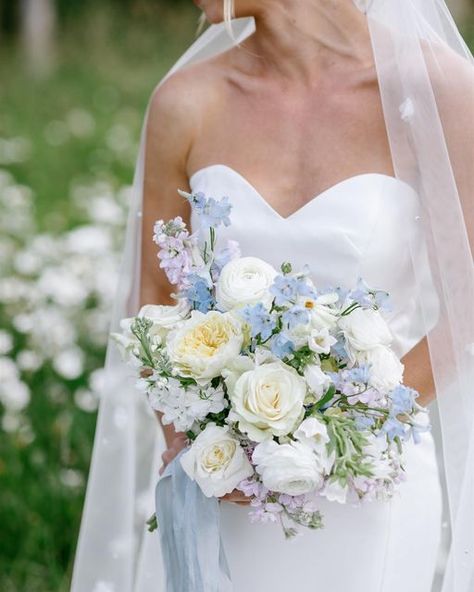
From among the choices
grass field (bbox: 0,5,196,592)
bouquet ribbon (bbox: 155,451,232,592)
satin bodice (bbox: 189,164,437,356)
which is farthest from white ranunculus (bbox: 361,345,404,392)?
grass field (bbox: 0,5,196,592)

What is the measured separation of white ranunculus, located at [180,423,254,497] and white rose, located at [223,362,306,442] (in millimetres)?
79

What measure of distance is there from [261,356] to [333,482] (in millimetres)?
280

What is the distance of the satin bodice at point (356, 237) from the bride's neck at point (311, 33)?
0.34 meters

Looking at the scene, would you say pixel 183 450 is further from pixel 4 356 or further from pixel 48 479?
pixel 4 356

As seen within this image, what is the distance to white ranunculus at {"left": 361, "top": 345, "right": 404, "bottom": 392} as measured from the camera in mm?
2225

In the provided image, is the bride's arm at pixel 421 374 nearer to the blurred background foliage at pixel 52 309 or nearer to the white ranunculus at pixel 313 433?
the white ranunculus at pixel 313 433

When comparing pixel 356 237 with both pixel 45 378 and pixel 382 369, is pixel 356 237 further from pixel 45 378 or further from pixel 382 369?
pixel 45 378

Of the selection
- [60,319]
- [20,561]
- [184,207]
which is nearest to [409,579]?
[184,207]

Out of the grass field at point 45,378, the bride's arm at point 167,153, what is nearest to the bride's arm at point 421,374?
the bride's arm at point 167,153

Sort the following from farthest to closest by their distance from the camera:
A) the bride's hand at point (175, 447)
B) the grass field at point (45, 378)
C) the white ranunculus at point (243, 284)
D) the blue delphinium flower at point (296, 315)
A: 1. the grass field at point (45, 378)
2. the bride's hand at point (175, 447)
3. the white ranunculus at point (243, 284)
4. the blue delphinium flower at point (296, 315)

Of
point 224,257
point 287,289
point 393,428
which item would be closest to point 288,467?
point 393,428

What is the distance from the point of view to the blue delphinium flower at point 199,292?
7.59 ft

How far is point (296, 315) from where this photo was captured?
215cm

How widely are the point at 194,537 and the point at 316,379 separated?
520mm
